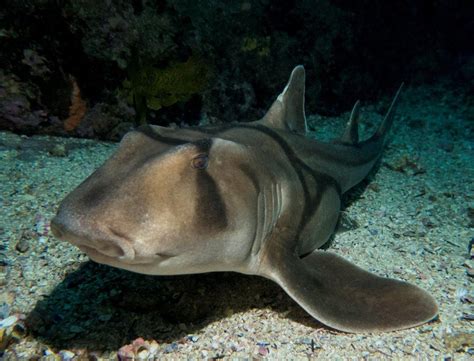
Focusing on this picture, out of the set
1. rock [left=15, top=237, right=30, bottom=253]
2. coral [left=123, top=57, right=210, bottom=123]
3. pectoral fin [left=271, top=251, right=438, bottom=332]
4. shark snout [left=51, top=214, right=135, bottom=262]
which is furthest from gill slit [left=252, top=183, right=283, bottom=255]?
coral [left=123, top=57, right=210, bottom=123]

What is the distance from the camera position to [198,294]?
3.37 metres

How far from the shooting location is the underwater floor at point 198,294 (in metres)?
2.81

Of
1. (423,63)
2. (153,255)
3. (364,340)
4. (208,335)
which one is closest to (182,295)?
(208,335)

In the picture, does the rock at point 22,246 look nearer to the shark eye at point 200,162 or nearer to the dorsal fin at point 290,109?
the shark eye at point 200,162

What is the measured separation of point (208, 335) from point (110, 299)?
38.2 inches

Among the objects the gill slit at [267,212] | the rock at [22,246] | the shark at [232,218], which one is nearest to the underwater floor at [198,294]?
the rock at [22,246]

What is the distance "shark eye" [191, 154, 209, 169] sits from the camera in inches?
100

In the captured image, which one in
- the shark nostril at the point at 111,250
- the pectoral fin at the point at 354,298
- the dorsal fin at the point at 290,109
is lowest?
the pectoral fin at the point at 354,298

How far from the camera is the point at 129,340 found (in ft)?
9.68

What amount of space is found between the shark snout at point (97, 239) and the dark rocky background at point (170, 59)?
475cm

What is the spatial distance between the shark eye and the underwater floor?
1.37 metres

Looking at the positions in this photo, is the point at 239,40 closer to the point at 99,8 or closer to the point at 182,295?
the point at 99,8

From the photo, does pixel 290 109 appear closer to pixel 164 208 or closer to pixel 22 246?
pixel 164 208

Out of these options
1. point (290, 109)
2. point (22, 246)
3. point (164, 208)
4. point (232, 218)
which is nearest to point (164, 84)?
point (290, 109)
